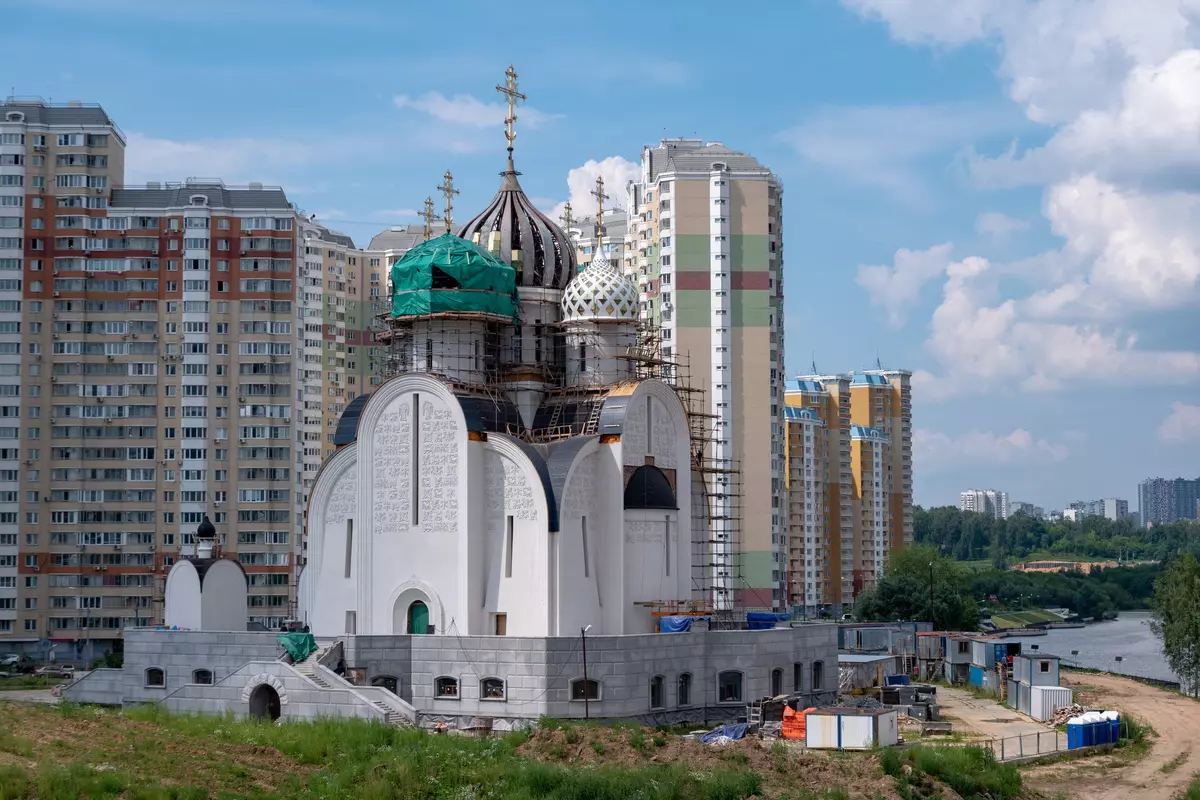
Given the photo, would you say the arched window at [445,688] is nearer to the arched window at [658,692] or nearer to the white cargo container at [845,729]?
the arched window at [658,692]

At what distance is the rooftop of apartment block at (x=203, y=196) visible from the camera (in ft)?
230

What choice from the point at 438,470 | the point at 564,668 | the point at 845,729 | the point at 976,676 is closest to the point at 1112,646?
the point at 976,676

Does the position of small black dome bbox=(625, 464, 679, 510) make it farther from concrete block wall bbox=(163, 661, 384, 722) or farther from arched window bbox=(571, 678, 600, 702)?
concrete block wall bbox=(163, 661, 384, 722)

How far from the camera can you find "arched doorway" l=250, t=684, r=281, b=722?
3725 cm

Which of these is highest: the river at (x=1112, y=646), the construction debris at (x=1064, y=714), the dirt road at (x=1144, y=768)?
the construction debris at (x=1064, y=714)

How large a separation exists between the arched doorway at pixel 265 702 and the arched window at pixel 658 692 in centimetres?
946

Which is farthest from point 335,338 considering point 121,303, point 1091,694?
point 1091,694

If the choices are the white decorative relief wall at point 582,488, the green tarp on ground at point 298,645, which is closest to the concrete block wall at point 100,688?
the green tarp on ground at point 298,645

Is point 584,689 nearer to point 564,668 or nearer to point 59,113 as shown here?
point 564,668

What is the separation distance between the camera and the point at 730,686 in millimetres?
40094

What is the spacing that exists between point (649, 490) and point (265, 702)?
1215 cm

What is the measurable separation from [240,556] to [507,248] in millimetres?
29440

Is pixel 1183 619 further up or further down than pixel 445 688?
further up

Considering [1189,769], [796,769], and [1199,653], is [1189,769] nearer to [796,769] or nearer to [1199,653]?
[796,769]
